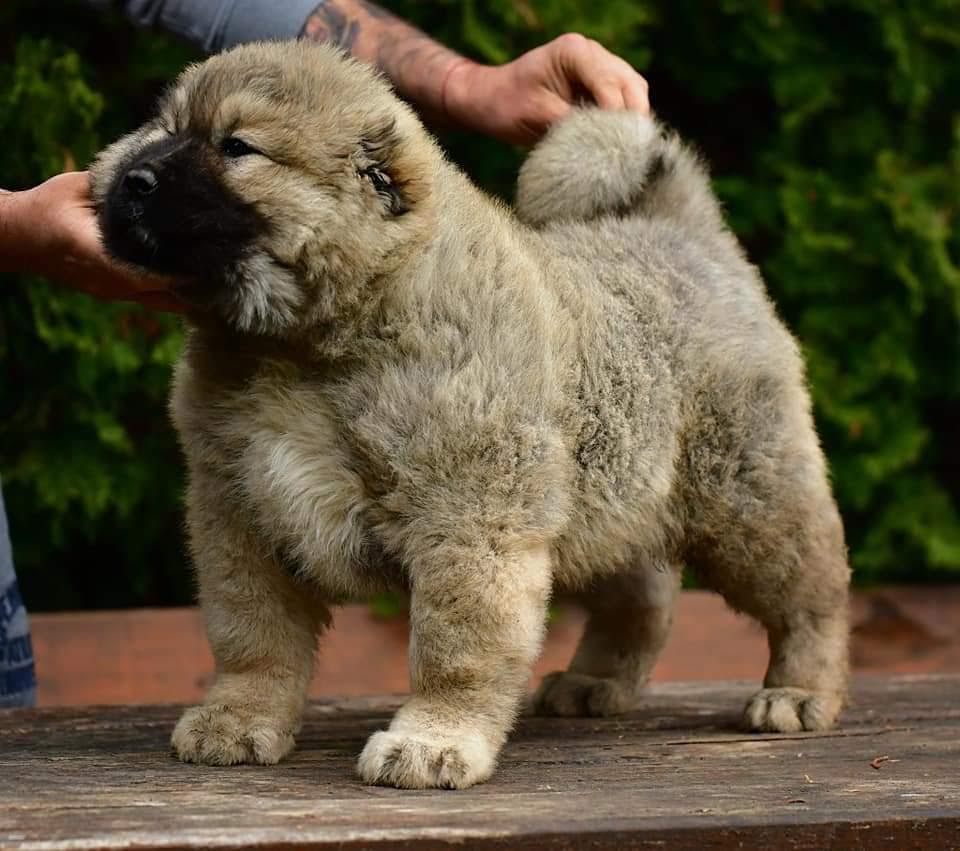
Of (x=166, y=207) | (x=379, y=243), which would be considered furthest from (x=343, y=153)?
(x=166, y=207)

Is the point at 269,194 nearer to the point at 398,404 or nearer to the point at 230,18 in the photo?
the point at 398,404

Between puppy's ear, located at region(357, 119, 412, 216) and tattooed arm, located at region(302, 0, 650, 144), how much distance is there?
3.52 ft

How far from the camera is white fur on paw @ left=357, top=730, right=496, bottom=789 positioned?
102 inches

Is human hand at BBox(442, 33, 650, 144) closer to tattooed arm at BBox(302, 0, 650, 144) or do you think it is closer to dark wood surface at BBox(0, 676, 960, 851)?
Answer: tattooed arm at BBox(302, 0, 650, 144)

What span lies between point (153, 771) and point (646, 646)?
4.84 feet

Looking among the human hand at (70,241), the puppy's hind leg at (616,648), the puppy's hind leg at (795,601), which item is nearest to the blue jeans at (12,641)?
the human hand at (70,241)

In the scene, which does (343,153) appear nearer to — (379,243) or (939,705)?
(379,243)

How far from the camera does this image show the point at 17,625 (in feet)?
12.5

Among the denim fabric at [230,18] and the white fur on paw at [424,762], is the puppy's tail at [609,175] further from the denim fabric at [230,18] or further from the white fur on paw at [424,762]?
the white fur on paw at [424,762]

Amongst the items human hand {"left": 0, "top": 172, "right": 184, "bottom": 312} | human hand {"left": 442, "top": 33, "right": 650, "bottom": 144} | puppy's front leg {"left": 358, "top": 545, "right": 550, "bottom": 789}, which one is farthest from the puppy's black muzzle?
human hand {"left": 442, "top": 33, "right": 650, "bottom": 144}

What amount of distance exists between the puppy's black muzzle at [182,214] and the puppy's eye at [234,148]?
2 cm

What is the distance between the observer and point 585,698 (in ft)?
12.0

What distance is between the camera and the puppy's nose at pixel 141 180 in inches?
100

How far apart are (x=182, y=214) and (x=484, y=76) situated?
1.56 meters
